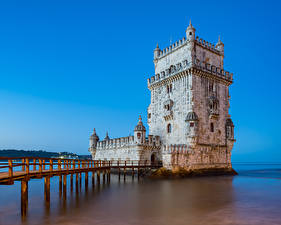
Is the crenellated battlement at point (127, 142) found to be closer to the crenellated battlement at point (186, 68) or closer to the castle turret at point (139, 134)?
the castle turret at point (139, 134)

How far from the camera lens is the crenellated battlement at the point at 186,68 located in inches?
1387

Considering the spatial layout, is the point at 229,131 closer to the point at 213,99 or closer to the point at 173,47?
the point at 213,99

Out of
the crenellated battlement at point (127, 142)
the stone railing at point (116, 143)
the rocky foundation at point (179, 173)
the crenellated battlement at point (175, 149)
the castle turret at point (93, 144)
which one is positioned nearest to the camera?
the rocky foundation at point (179, 173)

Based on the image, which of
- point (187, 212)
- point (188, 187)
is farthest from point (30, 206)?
point (188, 187)

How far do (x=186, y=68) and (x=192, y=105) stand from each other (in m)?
5.17

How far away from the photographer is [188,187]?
25.0m

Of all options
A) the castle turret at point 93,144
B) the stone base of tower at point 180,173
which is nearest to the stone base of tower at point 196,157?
the stone base of tower at point 180,173

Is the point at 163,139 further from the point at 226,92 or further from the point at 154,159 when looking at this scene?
the point at 226,92

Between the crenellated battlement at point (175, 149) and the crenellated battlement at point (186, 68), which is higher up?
the crenellated battlement at point (186, 68)

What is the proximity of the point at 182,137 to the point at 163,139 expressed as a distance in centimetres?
404

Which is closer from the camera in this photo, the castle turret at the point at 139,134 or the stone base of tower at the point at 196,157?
the stone base of tower at the point at 196,157

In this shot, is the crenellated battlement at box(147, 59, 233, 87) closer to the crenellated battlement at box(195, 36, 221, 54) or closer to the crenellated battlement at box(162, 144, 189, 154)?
the crenellated battlement at box(195, 36, 221, 54)

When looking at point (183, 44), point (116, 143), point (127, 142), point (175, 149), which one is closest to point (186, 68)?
point (183, 44)

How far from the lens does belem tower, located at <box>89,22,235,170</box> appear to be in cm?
3356
